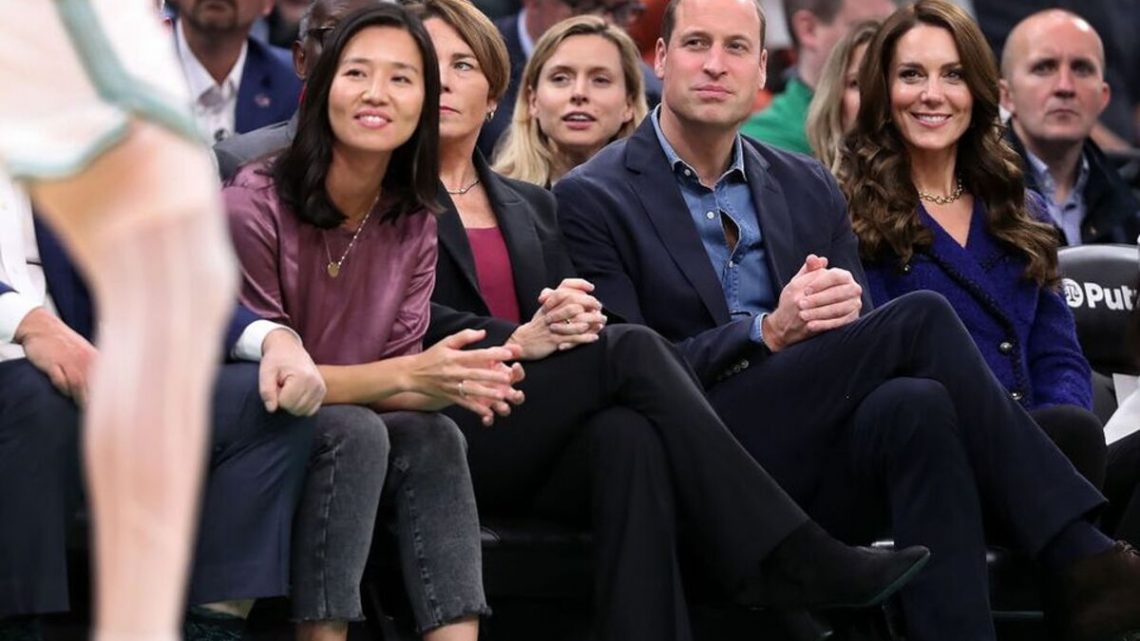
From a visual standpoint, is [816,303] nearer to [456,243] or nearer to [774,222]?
[774,222]

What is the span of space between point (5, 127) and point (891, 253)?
2.74m

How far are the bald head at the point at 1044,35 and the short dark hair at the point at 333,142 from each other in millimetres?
2708

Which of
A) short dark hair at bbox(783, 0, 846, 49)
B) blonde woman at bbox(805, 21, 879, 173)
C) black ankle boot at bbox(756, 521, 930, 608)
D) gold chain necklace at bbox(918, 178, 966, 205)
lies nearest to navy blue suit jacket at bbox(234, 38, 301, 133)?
blonde woman at bbox(805, 21, 879, 173)

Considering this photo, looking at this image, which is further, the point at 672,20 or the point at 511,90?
the point at 511,90

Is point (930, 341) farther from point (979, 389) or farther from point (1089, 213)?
point (1089, 213)

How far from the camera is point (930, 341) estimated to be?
14.0 ft

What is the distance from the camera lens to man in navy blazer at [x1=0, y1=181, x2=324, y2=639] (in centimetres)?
356

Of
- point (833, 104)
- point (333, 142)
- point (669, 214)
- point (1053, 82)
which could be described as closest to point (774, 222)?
point (669, 214)

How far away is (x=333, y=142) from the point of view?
13.8 ft

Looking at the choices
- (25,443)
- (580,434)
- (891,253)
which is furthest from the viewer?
(891,253)

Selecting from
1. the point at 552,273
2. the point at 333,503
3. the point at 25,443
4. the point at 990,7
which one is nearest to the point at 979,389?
the point at 552,273

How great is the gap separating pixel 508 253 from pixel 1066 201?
7.25 feet

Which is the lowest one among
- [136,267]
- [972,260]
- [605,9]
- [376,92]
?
[972,260]

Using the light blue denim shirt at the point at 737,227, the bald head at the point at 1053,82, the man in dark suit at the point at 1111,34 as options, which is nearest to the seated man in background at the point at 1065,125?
the bald head at the point at 1053,82
